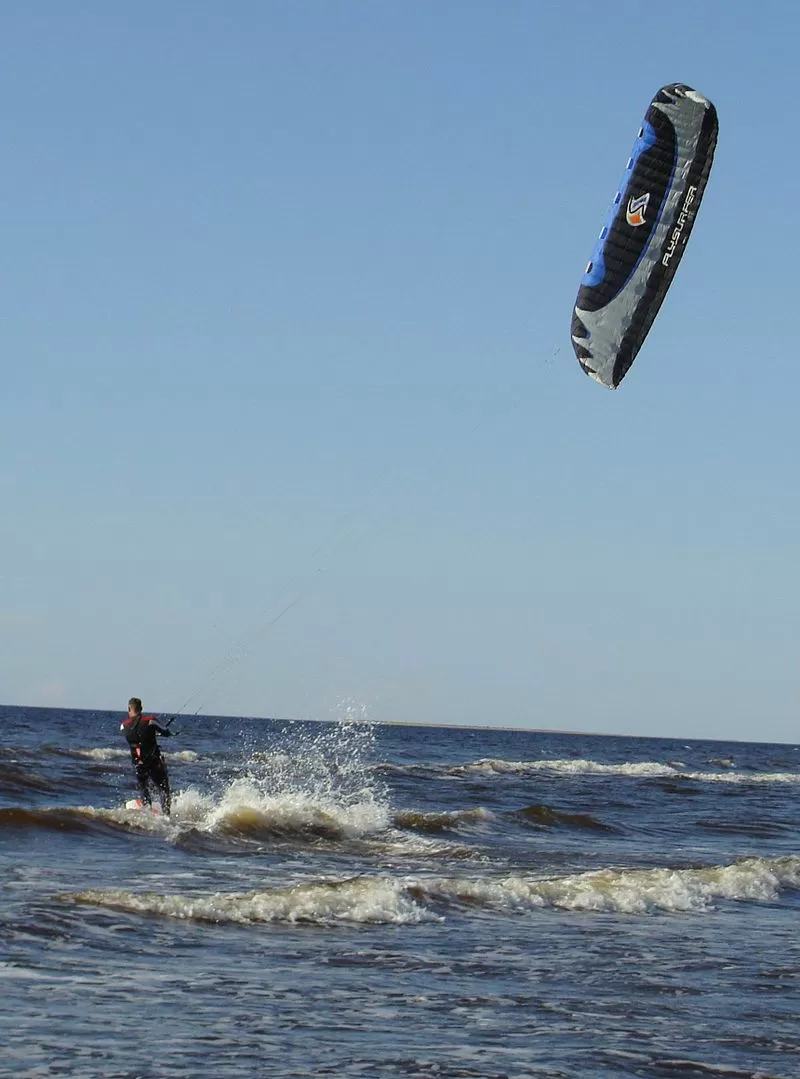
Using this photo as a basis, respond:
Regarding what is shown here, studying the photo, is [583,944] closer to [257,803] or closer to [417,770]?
[257,803]

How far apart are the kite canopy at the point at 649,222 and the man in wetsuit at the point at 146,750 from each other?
728cm

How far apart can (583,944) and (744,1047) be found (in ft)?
10.7

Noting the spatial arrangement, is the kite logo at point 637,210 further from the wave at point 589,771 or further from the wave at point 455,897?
the wave at point 589,771

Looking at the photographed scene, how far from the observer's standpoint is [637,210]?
16.5 m

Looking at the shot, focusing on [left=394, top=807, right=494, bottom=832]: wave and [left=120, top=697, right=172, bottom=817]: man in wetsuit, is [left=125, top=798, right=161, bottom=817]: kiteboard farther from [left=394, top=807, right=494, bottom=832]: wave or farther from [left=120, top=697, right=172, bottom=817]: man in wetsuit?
[left=394, top=807, right=494, bottom=832]: wave

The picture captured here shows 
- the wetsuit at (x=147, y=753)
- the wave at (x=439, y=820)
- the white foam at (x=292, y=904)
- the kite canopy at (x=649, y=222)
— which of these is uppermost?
the kite canopy at (x=649, y=222)

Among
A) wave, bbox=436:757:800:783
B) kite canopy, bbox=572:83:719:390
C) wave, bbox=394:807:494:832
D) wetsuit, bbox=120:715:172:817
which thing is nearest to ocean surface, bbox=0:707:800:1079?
wave, bbox=394:807:494:832

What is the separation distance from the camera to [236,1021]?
8.39 metres

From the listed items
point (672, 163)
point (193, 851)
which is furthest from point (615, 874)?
point (672, 163)

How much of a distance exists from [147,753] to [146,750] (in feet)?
0.22

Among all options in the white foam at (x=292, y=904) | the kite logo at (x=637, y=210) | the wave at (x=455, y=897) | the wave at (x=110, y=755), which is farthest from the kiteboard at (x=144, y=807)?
the wave at (x=110, y=755)

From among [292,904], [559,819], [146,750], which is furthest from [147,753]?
[559,819]

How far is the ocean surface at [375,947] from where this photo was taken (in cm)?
801

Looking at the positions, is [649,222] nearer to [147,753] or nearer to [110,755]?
[147,753]
